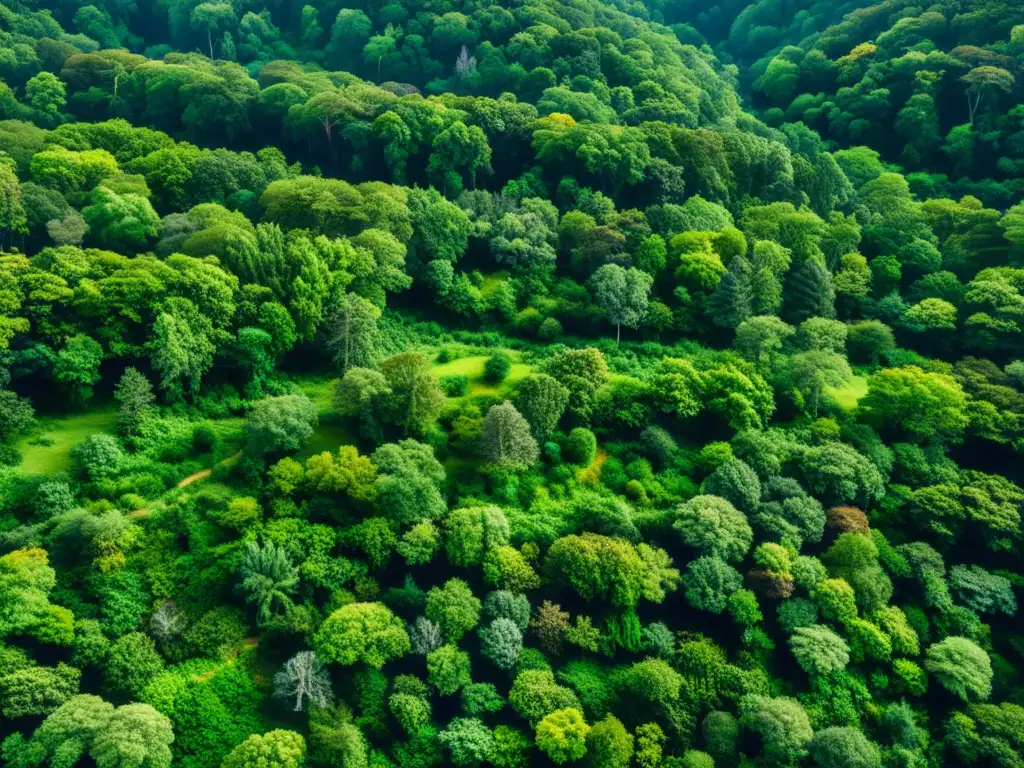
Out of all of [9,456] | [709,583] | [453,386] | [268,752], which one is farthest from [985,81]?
[9,456]

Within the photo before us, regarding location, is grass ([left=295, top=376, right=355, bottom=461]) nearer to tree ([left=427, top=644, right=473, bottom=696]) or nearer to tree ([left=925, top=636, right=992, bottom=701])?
tree ([left=427, top=644, right=473, bottom=696])

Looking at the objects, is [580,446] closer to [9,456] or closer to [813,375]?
[813,375]

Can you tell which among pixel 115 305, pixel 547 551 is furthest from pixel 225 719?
pixel 115 305

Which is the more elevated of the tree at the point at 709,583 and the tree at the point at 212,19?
the tree at the point at 212,19

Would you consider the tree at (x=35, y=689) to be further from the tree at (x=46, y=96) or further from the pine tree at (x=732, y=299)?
the tree at (x=46, y=96)

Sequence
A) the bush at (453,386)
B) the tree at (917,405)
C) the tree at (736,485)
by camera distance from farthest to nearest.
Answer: the bush at (453,386), the tree at (917,405), the tree at (736,485)

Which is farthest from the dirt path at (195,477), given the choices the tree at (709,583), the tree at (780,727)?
the tree at (780,727)

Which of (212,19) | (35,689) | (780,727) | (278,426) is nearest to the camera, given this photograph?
(35,689)
